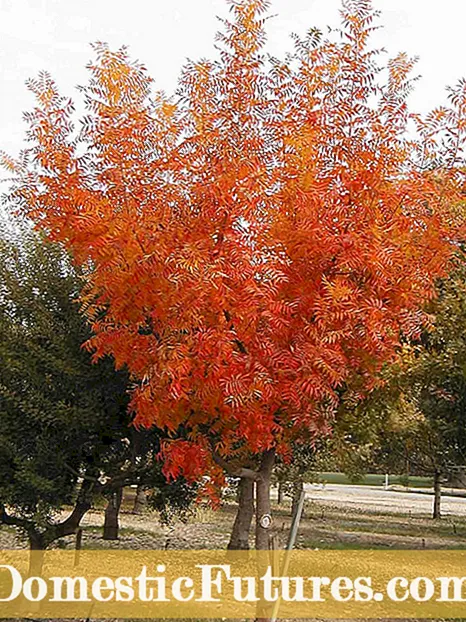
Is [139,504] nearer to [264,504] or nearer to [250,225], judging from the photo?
[264,504]

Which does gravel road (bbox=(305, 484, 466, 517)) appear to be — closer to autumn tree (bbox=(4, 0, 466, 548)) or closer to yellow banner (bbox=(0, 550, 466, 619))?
yellow banner (bbox=(0, 550, 466, 619))

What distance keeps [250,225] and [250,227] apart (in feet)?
0.06

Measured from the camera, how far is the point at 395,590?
13328 mm

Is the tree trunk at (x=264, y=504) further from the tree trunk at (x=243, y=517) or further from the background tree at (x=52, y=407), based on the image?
the tree trunk at (x=243, y=517)

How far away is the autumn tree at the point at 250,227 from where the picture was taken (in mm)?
6918

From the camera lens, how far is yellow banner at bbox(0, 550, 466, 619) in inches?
404

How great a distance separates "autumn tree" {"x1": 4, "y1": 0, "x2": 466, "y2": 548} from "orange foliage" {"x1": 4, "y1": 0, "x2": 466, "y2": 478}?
0.02m

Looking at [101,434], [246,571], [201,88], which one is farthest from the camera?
[246,571]

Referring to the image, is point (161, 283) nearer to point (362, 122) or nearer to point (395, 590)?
point (362, 122)

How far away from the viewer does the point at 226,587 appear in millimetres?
12891

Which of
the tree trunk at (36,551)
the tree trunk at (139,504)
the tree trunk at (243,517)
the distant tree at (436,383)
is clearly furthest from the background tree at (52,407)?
the tree trunk at (139,504)

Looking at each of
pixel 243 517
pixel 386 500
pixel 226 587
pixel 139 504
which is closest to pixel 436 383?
pixel 226 587

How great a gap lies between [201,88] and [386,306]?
2806mm

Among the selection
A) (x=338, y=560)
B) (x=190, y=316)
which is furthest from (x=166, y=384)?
(x=338, y=560)
